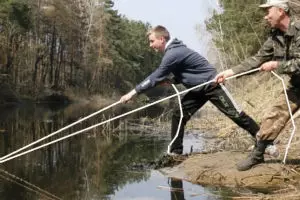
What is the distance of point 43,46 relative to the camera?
54.5 metres

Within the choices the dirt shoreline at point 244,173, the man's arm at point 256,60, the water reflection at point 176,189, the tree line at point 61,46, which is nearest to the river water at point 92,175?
the water reflection at point 176,189

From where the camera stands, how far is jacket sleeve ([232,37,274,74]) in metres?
6.27

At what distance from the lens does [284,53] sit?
5.92 metres

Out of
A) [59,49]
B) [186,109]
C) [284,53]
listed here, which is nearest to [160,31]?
[186,109]

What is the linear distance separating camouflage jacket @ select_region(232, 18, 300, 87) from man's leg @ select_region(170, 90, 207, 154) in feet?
3.90

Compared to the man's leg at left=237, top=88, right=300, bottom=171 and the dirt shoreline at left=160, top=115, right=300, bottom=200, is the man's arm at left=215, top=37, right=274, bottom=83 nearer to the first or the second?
the man's leg at left=237, top=88, right=300, bottom=171

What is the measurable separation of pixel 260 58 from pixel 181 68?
52.7 inches

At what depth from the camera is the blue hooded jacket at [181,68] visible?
7090 millimetres

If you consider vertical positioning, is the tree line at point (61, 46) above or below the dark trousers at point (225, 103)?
above

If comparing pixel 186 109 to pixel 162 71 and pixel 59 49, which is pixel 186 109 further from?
pixel 59 49

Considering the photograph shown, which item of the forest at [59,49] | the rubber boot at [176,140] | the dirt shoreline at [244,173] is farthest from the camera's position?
the forest at [59,49]

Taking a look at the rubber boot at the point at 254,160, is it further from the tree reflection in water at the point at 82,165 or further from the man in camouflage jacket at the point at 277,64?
the tree reflection in water at the point at 82,165

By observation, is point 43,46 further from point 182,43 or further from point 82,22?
point 182,43

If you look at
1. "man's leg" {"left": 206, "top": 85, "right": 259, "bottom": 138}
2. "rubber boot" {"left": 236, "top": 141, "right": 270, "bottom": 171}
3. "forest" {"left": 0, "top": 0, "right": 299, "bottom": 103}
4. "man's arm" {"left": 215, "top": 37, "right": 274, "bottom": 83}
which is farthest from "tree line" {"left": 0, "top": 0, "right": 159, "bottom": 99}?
"rubber boot" {"left": 236, "top": 141, "right": 270, "bottom": 171}
